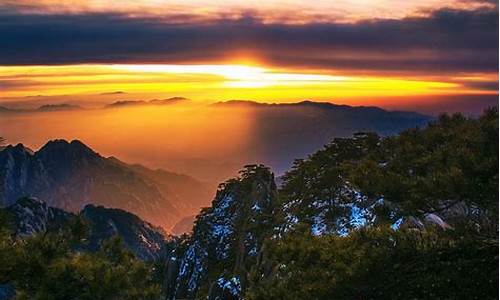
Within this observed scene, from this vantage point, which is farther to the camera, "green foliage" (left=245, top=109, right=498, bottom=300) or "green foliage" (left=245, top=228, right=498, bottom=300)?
"green foliage" (left=245, top=109, right=498, bottom=300)

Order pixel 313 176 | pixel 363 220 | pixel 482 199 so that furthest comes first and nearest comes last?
pixel 313 176 < pixel 363 220 < pixel 482 199

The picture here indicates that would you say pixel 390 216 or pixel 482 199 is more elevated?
pixel 482 199

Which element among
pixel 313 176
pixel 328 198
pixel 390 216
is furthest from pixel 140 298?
pixel 313 176

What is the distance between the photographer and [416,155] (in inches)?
719

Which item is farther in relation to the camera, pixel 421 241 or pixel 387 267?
pixel 421 241

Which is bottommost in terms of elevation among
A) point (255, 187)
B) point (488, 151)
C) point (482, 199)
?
point (255, 187)

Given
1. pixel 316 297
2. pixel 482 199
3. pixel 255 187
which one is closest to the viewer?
pixel 482 199

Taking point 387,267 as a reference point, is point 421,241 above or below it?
above

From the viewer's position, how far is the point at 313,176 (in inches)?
1473

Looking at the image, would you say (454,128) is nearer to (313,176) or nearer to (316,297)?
(316,297)

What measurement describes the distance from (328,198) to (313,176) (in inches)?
234

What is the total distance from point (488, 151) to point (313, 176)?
22342 millimetres

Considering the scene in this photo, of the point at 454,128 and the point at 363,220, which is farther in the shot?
the point at 363,220

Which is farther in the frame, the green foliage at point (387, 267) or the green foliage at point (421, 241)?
the green foliage at point (421, 241)
